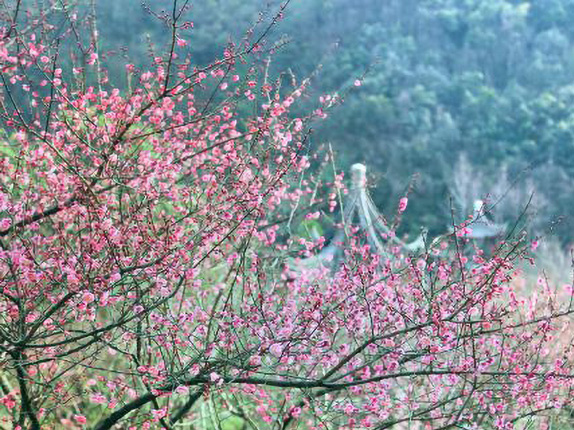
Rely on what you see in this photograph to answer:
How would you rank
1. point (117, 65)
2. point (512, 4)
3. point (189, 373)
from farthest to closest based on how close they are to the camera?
1. point (512, 4)
2. point (117, 65)
3. point (189, 373)

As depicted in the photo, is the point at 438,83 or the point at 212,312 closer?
the point at 212,312

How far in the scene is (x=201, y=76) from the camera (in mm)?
4012

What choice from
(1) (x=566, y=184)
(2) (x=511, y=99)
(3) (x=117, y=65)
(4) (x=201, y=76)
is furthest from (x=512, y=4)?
(4) (x=201, y=76)

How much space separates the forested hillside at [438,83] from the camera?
1775cm

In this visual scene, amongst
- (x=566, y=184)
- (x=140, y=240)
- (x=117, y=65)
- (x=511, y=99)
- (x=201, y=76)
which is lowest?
(x=140, y=240)

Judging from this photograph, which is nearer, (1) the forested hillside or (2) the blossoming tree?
(2) the blossoming tree

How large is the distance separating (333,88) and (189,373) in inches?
679

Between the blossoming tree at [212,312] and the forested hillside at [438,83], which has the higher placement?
the forested hillside at [438,83]

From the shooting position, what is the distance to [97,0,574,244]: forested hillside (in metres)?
→ 17.8

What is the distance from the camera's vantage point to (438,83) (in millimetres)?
21531

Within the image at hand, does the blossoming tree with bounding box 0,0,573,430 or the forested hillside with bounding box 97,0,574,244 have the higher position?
the forested hillside with bounding box 97,0,574,244

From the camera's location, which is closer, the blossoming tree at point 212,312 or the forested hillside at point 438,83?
the blossoming tree at point 212,312

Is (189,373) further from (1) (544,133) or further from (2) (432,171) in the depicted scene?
(1) (544,133)

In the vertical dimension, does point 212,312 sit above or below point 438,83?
below
